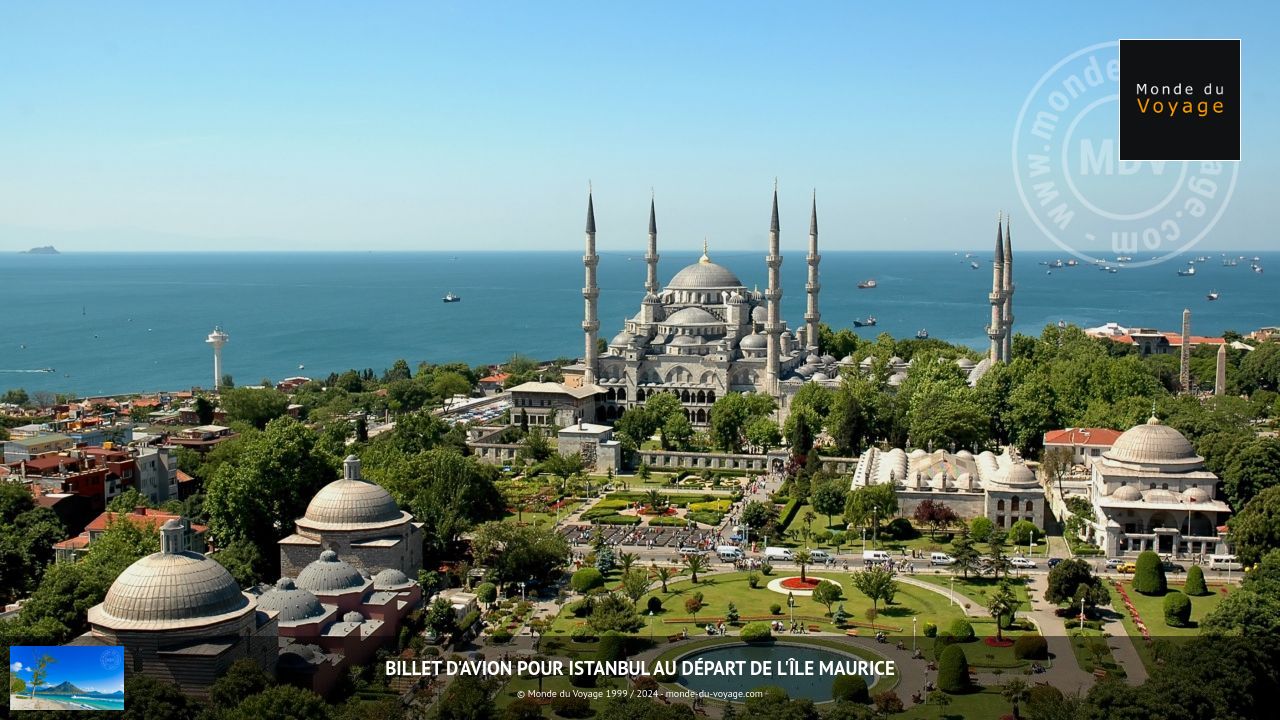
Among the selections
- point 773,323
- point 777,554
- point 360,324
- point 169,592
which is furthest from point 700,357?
point 360,324

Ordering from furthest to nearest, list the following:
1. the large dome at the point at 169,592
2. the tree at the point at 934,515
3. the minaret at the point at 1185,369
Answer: the minaret at the point at 1185,369 → the tree at the point at 934,515 → the large dome at the point at 169,592

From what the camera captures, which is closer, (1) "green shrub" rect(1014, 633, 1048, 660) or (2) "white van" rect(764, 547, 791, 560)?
(1) "green shrub" rect(1014, 633, 1048, 660)

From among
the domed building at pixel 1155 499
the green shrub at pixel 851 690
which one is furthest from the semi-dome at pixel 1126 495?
the green shrub at pixel 851 690

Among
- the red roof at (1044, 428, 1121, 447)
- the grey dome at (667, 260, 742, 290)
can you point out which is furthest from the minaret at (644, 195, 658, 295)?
the red roof at (1044, 428, 1121, 447)

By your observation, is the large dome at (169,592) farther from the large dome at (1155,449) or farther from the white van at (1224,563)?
the large dome at (1155,449)

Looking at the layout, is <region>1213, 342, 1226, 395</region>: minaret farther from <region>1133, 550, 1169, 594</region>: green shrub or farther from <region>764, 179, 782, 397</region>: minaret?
<region>1133, 550, 1169, 594</region>: green shrub

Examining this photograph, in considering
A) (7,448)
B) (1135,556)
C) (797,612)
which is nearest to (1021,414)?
(1135,556)

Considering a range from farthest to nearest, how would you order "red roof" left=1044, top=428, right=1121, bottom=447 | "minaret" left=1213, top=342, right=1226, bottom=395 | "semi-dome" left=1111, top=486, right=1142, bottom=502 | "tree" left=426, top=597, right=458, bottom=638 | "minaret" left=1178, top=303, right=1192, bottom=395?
"minaret" left=1178, top=303, right=1192, bottom=395, "minaret" left=1213, top=342, right=1226, bottom=395, "red roof" left=1044, top=428, right=1121, bottom=447, "semi-dome" left=1111, top=486, right=1142, bottom=502, "tree" left=426, top=597, right=458, bottom=638
